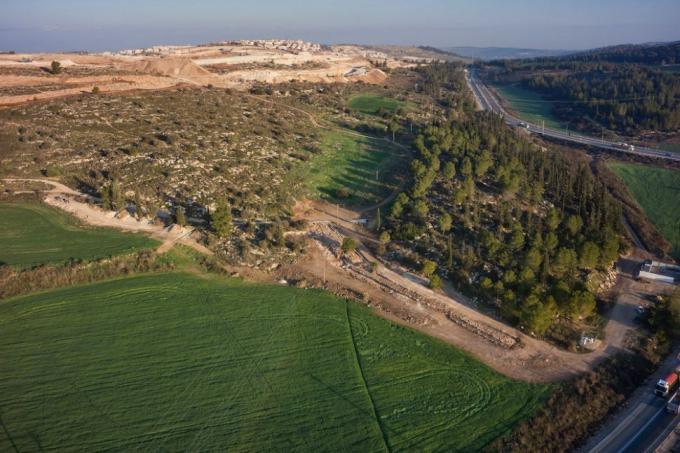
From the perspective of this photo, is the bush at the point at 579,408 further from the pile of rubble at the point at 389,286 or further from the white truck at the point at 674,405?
the pile of rubble at the point at 389,286

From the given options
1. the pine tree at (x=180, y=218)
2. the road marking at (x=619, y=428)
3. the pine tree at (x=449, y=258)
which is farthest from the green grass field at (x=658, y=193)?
the pine tree at (x=180, y=218)

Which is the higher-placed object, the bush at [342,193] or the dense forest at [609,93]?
the dense forest at [609,93]

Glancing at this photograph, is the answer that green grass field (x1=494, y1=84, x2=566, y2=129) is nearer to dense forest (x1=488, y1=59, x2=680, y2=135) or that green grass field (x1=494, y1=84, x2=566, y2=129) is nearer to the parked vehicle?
dense forest (x1=488, y1=59, x2=680, y2=135)

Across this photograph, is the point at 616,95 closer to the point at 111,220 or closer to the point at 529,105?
the point at 529,105

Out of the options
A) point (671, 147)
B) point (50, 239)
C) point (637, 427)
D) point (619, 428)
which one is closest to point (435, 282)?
point (619, 428)

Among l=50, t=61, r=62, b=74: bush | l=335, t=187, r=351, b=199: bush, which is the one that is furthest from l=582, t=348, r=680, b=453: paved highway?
l=50, t=61, r=62, b=74: bush

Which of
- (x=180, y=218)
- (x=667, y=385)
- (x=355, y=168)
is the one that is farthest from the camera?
(x=355, y=168)

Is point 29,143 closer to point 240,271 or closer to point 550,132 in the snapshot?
point 240,271
